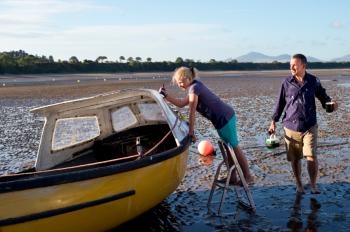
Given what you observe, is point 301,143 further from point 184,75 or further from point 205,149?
point 205,149

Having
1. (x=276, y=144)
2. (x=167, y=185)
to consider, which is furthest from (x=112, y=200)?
(x=276, y=144)

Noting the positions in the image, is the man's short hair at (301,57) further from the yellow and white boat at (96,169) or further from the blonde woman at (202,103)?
the yellow and white boat at (96,169)

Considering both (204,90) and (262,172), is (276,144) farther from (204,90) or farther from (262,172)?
(204,90)

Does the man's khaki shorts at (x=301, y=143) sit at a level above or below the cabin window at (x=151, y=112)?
below

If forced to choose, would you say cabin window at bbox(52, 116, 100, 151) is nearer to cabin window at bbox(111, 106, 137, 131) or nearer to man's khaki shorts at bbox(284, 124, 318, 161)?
cabin window at bbox(111, 106, 137, 131)

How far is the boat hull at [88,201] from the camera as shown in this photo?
4.74m

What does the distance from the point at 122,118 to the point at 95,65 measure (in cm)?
7072

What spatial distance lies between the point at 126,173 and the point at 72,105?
192 centimetres

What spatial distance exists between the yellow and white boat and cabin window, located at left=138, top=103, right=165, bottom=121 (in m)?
0.02

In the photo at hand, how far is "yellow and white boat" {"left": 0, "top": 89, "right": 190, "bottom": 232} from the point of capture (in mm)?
4828

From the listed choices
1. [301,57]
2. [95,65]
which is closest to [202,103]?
[301,57]

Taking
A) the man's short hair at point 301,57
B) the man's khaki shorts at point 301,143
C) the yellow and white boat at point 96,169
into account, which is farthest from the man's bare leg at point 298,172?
the yellow and white boat at point 96,169

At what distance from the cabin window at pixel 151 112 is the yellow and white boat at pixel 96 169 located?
2cm

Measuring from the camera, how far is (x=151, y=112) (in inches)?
320
